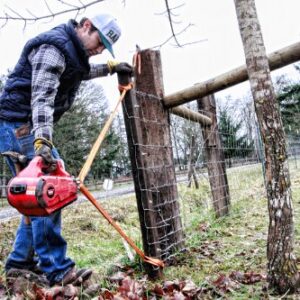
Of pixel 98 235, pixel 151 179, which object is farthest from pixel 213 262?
pixel 98 235

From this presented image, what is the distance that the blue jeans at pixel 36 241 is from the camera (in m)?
2.42

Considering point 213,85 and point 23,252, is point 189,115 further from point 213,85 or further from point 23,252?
A: point 23,252

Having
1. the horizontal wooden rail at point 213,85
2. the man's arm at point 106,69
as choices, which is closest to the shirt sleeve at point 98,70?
the man's arm at point 106,69

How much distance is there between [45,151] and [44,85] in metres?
0.45

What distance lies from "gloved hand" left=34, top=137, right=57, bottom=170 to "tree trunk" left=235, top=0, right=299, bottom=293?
1.20m

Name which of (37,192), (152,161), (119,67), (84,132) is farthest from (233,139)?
(84,132)

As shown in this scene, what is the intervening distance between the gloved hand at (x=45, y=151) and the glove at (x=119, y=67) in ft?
3.07

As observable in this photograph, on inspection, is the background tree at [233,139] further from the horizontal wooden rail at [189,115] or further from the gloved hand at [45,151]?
the gloved hand at [45,151]

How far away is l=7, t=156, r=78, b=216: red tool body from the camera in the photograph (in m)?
1.90

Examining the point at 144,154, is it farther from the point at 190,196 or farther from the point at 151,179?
the point at 190,196

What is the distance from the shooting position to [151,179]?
9.12 ft

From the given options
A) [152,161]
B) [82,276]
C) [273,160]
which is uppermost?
[152,161]

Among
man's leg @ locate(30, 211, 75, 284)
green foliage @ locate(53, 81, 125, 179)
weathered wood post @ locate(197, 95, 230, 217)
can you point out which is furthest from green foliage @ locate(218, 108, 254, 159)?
green foliage @ locate(53, 81, 125, 179)

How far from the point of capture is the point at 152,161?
9.42 feet
